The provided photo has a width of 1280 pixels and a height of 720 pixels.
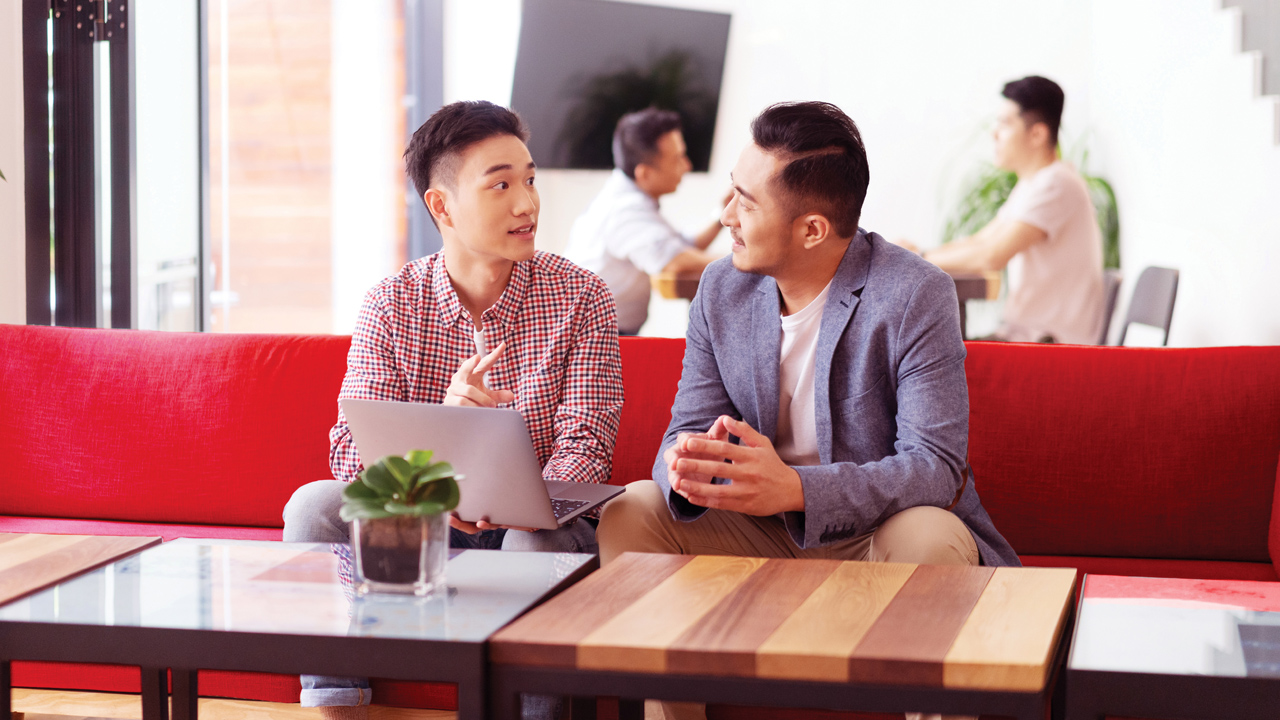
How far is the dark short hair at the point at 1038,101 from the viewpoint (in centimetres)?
418

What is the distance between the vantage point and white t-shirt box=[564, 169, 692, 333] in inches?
160

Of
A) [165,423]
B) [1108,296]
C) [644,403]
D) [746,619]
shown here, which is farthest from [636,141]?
[746,619]

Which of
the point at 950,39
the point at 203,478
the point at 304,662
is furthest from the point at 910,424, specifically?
the point at 950,39

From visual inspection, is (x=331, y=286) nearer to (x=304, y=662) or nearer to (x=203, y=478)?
(x=203, y=478)

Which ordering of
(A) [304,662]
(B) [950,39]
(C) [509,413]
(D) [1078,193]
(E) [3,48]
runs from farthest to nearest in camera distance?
(B) [950,39], (D) [1078,193], (E) [3,48], (C) [509,413], (A) [304,662]

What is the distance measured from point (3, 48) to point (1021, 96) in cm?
318

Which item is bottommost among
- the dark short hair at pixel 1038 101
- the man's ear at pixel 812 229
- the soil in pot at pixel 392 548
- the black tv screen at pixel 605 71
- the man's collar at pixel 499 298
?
the soil in pot at pixel 392 548

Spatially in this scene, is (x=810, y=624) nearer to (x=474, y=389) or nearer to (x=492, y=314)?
(x=474, y=389)

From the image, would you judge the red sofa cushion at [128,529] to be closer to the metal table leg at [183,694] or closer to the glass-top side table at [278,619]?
the metal table leg at [183,694]

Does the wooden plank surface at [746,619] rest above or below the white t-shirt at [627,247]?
→ below

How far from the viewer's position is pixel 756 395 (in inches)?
70.6

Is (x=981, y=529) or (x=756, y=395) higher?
(x=756, y=395)

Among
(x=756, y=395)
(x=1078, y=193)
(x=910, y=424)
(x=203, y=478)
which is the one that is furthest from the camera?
(x=1078, y=193)

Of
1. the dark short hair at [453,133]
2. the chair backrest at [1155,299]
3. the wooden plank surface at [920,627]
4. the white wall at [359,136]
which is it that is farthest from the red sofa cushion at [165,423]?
the white wall at [359,136]
